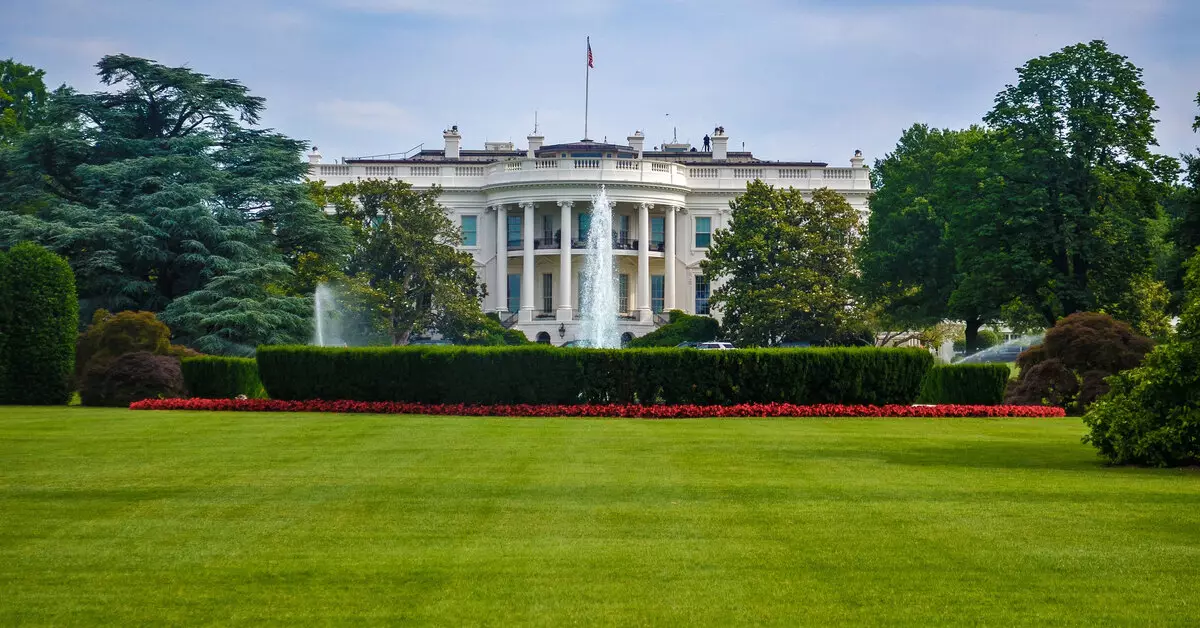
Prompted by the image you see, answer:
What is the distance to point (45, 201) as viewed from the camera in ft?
134

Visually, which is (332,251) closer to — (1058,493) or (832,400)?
(832,400)

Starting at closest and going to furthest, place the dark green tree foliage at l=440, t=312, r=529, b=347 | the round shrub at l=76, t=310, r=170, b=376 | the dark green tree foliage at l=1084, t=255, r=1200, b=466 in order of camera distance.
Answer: the dark green tree foliage at l=1084, t=255, r=1200, b=466, the round shrub at l=76, t=310, r=170, b=376, the dark green tree foliage at l=440, t=312, r=529, b=347

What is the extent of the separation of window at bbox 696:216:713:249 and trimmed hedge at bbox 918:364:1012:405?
47.2m

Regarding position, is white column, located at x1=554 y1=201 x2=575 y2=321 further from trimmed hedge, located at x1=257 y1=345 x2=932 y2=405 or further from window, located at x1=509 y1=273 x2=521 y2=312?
trimmed hedge, located at x1=257 y1=345 x2=932 y2=405

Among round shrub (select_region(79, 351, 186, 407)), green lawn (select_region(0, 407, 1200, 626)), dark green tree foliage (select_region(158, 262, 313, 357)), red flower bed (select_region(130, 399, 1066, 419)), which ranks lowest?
green lawn (select_region(0, 407, 1200, 626))

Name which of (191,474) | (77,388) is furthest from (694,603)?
(77,388)

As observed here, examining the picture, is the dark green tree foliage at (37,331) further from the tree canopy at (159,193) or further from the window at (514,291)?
the window at (514,291)

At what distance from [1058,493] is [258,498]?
7283 mm

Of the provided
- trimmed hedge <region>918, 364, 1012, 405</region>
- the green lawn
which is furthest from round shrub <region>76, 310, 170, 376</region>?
trimmed hedge <region>918, 364, 1012, 405</region>

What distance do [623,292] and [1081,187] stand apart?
122 ft

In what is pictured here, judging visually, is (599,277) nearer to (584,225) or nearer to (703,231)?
(584,225)

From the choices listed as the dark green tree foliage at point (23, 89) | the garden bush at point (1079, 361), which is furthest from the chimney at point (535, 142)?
the garden bush at point (1079, 361)

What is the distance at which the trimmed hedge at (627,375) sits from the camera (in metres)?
25.4

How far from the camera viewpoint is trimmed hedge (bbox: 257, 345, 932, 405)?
2541 centimetres
